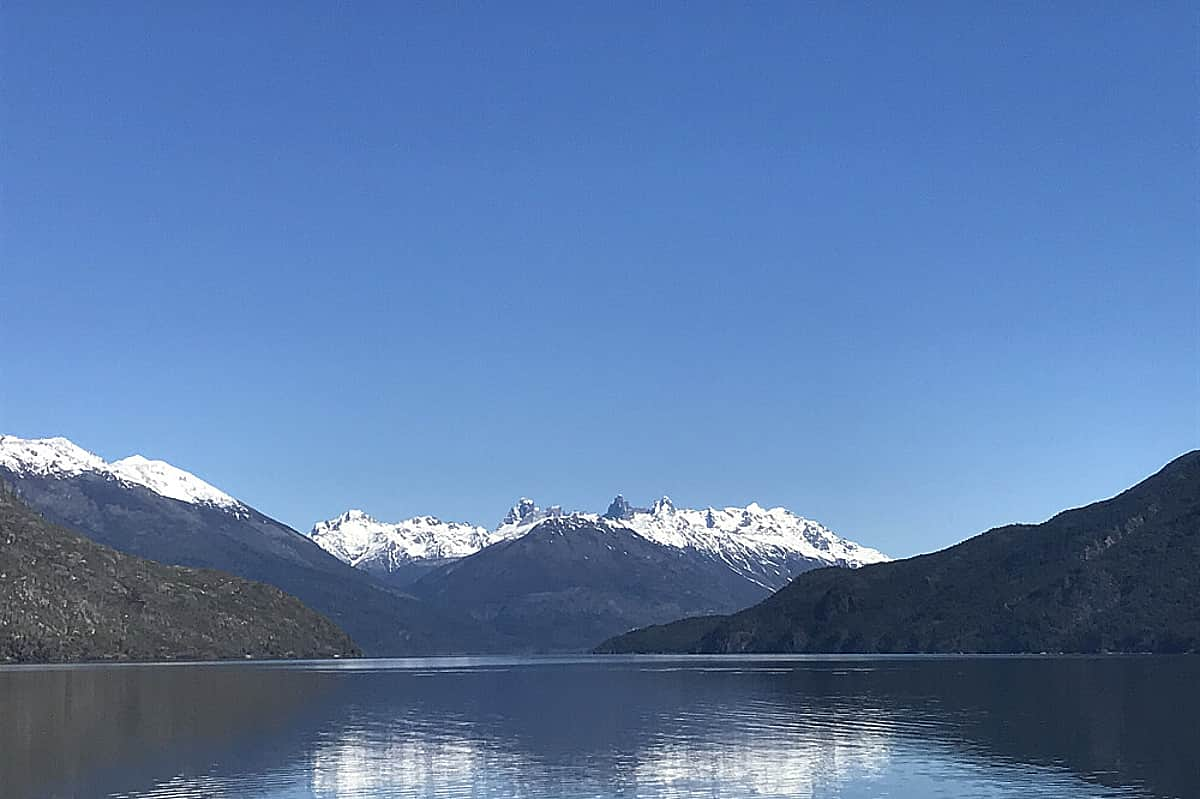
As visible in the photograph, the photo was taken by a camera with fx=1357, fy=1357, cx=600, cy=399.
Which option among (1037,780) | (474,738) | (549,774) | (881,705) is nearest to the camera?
(1037,780)

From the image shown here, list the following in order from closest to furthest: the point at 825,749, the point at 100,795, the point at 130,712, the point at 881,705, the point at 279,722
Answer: the point at 100,795
the point at 825,749
the point at 279,722
the point at 130,712
the point at 881,705

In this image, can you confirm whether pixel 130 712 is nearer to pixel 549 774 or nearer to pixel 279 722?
pixel 279 722

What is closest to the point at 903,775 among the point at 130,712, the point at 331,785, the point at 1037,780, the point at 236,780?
the point at 1037,780

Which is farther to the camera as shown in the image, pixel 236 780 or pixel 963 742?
pixel 963 742

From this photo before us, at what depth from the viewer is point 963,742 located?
128625 mm

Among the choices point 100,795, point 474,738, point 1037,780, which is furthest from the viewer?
point 474,738

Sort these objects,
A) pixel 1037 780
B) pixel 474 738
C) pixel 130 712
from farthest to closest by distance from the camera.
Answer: pixel 130 712
pixel 474 738
pixel 1037 780

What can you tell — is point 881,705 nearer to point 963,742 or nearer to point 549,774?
point 963,742

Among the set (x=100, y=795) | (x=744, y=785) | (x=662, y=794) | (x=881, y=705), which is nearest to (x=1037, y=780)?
(x=744, y=785)

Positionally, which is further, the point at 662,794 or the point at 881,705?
the point at 881,705

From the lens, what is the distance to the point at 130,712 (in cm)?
17950

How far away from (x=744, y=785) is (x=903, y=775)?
43.5ft

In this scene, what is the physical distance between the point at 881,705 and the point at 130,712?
10289 cm

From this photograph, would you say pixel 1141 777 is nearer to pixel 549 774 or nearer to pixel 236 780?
pixel 549 774
